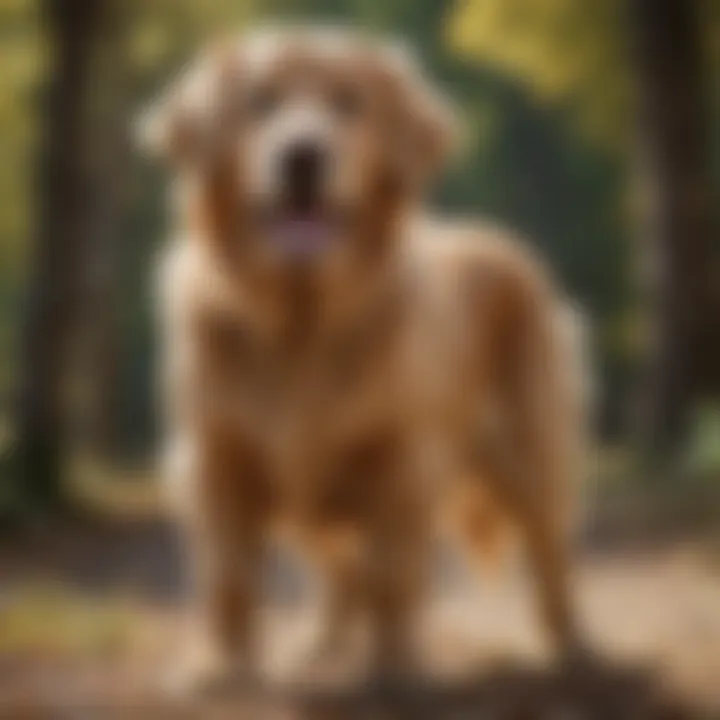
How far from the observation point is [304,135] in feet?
4.67

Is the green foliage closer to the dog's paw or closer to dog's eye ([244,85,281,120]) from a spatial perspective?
dog's eye ([244,85,281,120])

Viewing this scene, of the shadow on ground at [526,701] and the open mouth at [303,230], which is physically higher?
the open mouth at [303,230]

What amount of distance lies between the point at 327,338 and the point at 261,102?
21 centimetres

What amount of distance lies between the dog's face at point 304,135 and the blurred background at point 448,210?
0.11 ft

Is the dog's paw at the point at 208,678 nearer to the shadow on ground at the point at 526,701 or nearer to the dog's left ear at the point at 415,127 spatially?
the shadow on ground at the point at 526,701

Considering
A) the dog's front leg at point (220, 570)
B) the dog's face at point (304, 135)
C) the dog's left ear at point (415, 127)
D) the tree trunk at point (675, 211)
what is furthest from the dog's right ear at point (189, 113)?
the tree trunk at point (675, 211)

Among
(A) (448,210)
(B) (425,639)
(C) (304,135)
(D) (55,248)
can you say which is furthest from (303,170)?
(B) (425,639)

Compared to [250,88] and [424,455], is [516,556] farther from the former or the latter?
[250,88]

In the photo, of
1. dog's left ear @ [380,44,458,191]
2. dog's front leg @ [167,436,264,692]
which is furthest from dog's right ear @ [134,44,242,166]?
dog's front leg @ [167,436,264,692]

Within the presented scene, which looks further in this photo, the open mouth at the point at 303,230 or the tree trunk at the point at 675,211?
the tree trunk at the point at 675,211

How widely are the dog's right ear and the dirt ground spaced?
33 centimetres

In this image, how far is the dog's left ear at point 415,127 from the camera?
1463 millimetres

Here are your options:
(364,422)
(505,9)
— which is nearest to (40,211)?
(364,422)

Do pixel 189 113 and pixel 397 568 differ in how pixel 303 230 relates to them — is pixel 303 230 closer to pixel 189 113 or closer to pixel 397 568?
pixel 189 113
